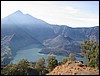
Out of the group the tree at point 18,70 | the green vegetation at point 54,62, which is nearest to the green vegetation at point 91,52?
the green vegetation at point 54,62

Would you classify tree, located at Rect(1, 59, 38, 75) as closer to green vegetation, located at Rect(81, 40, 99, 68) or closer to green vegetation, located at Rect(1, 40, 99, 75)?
green vegetation, located at Rect(1, 40, 99, 75)

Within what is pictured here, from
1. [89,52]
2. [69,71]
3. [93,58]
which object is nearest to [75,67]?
[69,71]

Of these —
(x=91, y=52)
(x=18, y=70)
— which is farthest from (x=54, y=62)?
(x=91, y=52)

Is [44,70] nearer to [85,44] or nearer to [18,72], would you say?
[18,72]

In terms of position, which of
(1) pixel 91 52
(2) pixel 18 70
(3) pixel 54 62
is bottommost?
(2) pixel 18 70

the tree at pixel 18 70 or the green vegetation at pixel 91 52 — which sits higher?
the green vegetation at pixel 91 52

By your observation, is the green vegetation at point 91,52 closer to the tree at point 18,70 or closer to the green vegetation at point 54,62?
the green vegetation at point 54,62

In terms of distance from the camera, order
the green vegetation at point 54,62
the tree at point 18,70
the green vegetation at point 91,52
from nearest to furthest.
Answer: the green vegetation at point 91,52
the green vegetation at point 54,62
the tree at point 18,70

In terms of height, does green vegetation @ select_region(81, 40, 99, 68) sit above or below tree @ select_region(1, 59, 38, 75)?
above

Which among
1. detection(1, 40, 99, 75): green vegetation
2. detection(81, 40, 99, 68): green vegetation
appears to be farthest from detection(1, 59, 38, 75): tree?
detection(81, 40, 99, 68): green vegetation

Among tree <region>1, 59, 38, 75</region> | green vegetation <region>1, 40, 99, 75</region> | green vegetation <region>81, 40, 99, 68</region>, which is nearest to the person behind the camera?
green vegetation <region>81, 40, 99, 68</region>

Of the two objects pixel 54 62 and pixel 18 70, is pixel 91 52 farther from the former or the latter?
pixel 18 70
